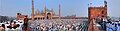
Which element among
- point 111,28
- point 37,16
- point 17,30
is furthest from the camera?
point 37,16

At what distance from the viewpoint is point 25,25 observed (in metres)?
4.24

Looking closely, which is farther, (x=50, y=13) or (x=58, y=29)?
(x=50, y=13)

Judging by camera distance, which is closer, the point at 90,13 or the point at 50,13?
the point at 90,13

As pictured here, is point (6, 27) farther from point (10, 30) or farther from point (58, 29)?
point (58, 29)

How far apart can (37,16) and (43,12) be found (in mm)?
1170

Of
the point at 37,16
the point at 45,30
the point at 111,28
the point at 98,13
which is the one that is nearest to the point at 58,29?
the point at 45,30

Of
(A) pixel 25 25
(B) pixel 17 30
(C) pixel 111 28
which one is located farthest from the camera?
(C) pixel 111 28

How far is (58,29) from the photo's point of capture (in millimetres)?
8414

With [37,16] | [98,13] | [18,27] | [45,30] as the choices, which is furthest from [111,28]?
[37,16]

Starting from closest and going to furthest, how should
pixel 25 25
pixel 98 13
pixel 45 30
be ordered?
1. pixel 25 25
2. pixel 45 30
3. pixel 98 13

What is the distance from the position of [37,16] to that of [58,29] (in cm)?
1949

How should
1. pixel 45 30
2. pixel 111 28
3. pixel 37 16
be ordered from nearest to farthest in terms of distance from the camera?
pixel 111 28 < pixel 45 30 < pixel 37 16

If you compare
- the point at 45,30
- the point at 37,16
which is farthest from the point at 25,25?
the point at 37,16

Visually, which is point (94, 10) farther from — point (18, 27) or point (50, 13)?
point (18, 27)
